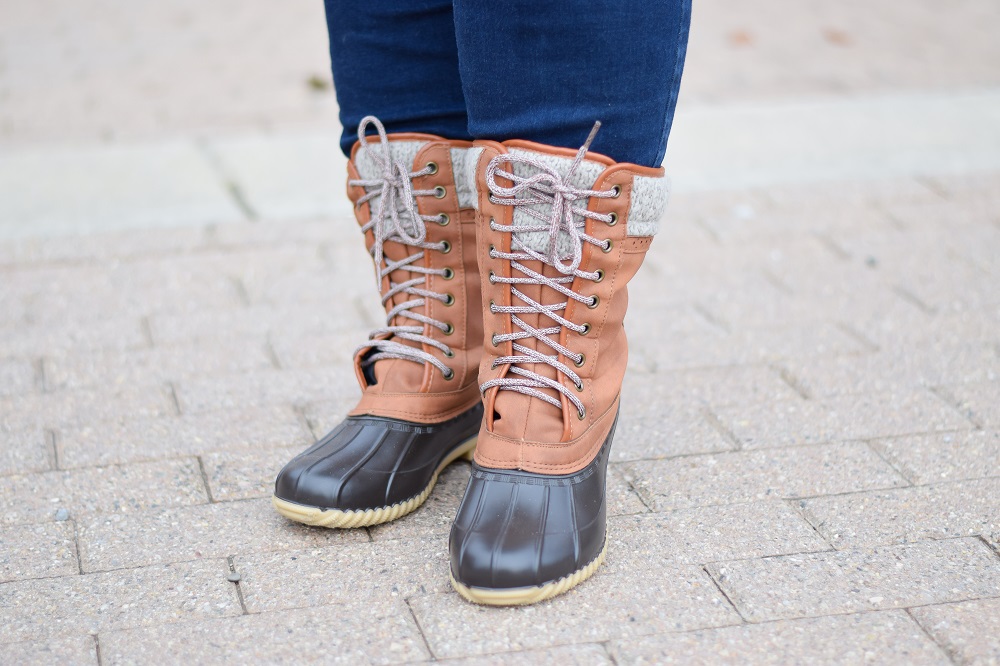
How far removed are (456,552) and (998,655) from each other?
59cm

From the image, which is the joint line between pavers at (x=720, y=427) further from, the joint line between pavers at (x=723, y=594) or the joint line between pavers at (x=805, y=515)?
the joint line between pavers at (x=723, y=594)

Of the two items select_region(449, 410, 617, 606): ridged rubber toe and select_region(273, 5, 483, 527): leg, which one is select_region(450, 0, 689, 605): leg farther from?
select_region(273, 5, 483, 527): leg

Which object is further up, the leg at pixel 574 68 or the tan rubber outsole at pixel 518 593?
the leg at pixel 574 68

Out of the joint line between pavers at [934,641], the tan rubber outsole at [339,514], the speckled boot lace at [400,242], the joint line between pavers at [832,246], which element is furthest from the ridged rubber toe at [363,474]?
the joint line between pavers at [832,246]

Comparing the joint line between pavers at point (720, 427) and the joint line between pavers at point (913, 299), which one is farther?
the joint line between pavers at point (913, 299)

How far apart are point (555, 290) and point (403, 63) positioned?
0.37 meters

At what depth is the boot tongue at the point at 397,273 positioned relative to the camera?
1.34 m

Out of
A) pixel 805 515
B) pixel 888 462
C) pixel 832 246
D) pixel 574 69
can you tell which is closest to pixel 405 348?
pixel 574 69

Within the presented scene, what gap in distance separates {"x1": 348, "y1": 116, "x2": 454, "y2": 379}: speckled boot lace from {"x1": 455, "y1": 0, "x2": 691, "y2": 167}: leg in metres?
0.18

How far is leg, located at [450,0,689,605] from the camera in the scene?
1.14 meters

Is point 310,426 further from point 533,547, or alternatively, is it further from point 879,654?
point 879,654

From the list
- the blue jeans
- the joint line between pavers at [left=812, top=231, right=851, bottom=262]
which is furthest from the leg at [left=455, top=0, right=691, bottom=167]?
the joint line between pavers at [left=812, top=231, right=851, bottom=262]

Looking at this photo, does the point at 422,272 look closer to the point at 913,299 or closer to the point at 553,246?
the point at 553,246

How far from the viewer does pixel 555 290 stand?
1.23m
